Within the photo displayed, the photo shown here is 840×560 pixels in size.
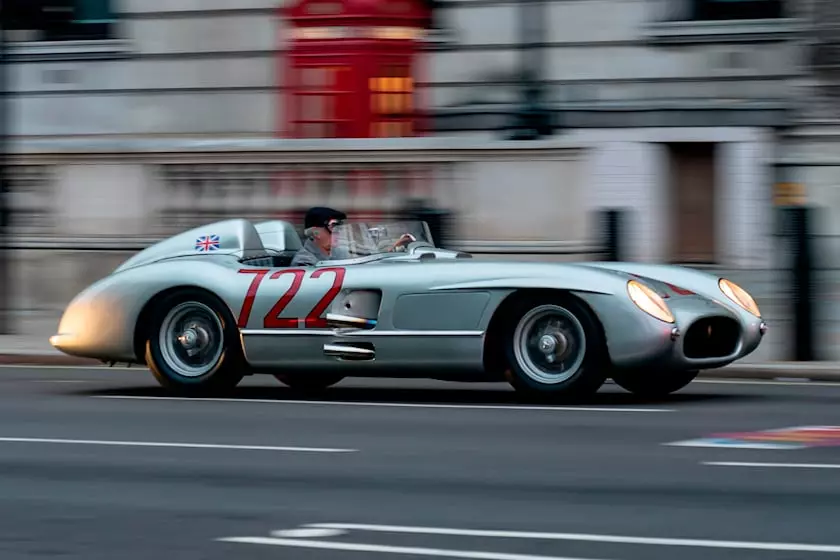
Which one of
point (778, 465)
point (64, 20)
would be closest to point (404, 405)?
point (778, 465)

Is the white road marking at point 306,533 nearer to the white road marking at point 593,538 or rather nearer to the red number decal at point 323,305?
the white road marking at point 593,538

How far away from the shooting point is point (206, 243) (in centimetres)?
1156

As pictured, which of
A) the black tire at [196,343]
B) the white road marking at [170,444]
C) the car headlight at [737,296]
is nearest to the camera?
the white road marking at [170,444]

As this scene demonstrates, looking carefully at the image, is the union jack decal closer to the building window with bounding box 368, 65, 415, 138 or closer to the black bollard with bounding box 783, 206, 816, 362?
the black bollard with bounding box 783, 206, 816, 362

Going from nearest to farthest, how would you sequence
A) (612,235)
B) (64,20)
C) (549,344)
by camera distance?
1. (549,344)
2. (612,235)
3. (64,20)

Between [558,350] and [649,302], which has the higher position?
[649,302]

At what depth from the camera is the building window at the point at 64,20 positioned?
23.7 metres

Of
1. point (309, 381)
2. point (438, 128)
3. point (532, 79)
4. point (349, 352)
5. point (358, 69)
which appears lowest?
point (309, 381)

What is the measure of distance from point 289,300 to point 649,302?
232cm

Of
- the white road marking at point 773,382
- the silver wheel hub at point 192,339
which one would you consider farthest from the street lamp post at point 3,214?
the white road marking at point 773,382

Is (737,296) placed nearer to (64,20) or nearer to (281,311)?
(281,311)

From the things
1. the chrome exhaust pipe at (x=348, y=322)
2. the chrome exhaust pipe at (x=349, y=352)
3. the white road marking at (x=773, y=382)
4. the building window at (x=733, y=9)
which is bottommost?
the white road marking at (x=773, y=382)

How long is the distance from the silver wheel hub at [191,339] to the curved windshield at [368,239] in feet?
3.05

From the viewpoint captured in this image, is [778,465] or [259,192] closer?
[778,465]
